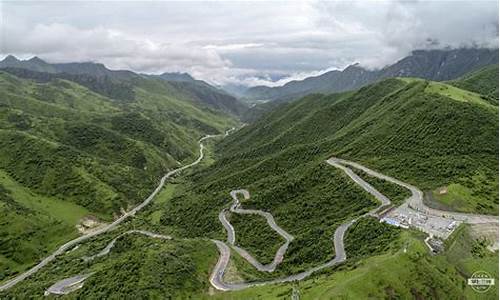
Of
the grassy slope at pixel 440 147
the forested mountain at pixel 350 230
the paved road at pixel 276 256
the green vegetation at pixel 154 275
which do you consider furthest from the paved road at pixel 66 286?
the grassy slope at pixel 440 147

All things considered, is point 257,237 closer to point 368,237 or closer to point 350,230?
point 350,230

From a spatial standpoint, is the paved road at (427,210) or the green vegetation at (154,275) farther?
the paved road at (427,210)

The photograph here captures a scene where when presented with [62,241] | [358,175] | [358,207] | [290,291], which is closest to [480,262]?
[290,291]

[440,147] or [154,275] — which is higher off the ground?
[440,147]

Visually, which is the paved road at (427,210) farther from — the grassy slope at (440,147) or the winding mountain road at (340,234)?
the grassy slope at (440,147)

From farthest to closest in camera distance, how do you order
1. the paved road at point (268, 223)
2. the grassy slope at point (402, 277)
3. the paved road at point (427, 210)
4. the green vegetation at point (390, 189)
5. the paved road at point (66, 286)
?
the green vegetation at point (390, 189), the paved road at point (268, 223), the paved road at point (66, 286), the paved road at point (427, 210), the grassy slope at point (402, 277)

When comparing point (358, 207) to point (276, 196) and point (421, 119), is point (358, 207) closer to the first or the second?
point (276, 196)

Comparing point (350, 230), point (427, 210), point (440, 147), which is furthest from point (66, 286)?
point (440, 147)
